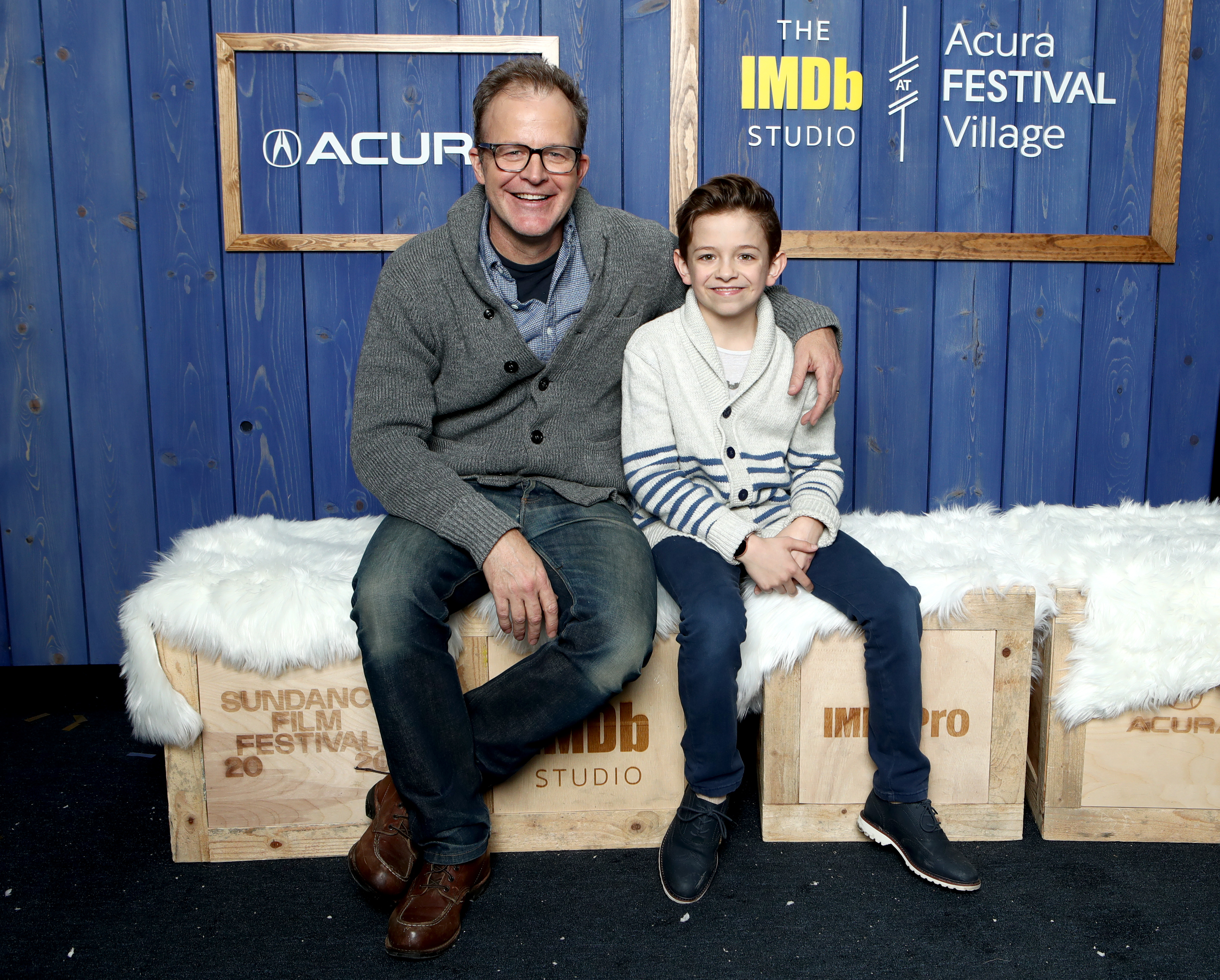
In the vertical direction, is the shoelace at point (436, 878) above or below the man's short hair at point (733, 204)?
below

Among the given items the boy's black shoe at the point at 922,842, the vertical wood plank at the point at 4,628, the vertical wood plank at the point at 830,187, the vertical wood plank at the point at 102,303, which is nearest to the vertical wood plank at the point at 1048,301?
the vertical wood plank at the point at 830,187

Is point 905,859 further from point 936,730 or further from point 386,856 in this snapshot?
point 386,856

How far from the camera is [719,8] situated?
6.93 ft

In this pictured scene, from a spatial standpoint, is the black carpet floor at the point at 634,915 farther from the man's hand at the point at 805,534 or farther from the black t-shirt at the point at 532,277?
the black t-shirt at the point at 532,277

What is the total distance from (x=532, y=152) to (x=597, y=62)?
2.23 ft

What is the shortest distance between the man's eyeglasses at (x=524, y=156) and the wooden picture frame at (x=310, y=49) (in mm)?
595

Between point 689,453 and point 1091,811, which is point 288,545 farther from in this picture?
point 1091,811

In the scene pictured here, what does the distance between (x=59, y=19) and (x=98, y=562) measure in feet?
4.23

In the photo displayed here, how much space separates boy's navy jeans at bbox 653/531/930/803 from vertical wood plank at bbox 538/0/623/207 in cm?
112

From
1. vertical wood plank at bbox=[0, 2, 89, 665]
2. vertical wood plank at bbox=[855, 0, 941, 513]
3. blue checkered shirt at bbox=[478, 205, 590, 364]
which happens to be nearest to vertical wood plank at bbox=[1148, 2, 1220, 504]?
vertical wood plank at bbox=[855, 0, 941, 513]

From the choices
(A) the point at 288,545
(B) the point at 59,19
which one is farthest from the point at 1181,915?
(B) the point at 59,19

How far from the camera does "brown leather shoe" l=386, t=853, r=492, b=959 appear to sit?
134 cm

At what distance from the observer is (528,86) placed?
5.22ft

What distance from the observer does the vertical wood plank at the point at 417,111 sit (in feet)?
6.88
